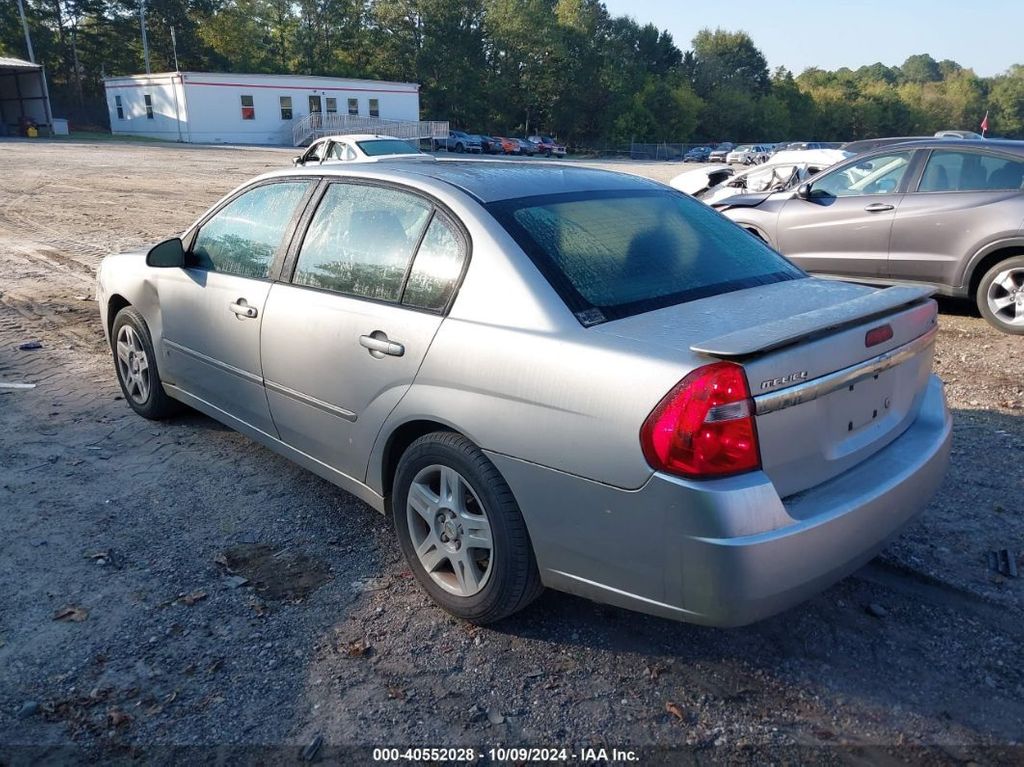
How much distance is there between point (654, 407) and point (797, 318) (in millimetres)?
622

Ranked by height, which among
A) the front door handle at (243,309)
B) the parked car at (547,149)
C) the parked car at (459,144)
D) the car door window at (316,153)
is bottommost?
the parked car at (547,149)

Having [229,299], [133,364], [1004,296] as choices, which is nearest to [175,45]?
[133,364]

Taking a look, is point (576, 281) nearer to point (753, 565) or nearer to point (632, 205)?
point (632, 205)

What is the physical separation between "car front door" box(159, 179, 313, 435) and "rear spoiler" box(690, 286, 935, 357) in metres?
2.34

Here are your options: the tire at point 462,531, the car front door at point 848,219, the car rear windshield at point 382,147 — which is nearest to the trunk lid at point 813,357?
the tire at point 462,531

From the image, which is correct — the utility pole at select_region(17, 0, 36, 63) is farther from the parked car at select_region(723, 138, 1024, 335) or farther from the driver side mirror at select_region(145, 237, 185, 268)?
the driver side mirror at select_region(145, 237, 185, 268)

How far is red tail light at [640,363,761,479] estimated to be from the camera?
2369 mm

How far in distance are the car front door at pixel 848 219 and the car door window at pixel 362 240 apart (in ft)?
19.0

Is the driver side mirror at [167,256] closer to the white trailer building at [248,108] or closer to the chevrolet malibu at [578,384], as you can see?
the chevrolet malibu at [578,384]

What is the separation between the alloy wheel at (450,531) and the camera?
2945mm

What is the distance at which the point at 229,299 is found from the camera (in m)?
4.12

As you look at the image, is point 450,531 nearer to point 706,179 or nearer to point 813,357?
point 813,357

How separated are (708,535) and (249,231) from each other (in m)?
2.95

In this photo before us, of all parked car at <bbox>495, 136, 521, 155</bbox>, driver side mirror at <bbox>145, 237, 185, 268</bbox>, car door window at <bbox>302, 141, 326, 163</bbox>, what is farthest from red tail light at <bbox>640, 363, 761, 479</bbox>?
parked car at <bbox>495, 136, 521, 155</bbox>
